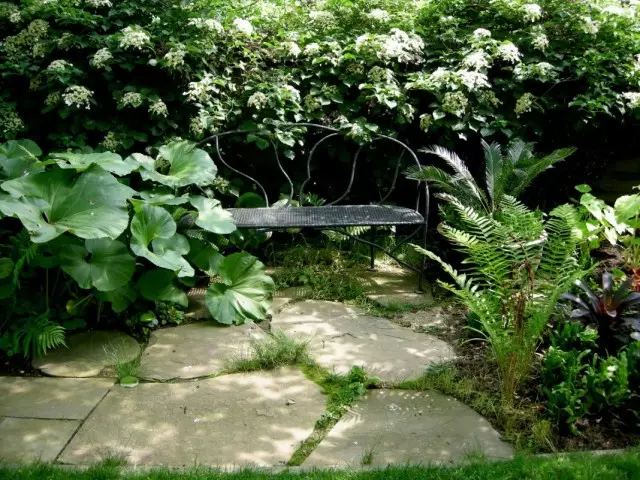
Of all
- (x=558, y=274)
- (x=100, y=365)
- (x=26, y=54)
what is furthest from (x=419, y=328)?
(x=26, y=54)

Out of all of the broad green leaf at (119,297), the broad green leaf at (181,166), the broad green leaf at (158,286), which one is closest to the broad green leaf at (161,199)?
the broad green leaf at (181,166)

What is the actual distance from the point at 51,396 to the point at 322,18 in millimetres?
3939

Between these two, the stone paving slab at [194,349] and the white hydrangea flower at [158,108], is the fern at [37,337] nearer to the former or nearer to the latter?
the stone paving slab at [194,349]

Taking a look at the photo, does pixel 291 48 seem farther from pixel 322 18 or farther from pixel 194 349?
pixel 194 349

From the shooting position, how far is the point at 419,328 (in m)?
4.20

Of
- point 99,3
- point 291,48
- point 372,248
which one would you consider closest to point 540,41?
point 291,48

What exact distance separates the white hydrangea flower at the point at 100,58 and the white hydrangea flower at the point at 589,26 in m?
3.82

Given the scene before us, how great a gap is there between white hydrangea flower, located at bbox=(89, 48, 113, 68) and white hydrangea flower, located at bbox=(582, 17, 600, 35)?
12.5ft

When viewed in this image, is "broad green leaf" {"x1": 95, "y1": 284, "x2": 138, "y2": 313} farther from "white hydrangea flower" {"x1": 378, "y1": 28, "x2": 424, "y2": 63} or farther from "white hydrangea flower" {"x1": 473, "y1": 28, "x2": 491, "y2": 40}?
"white hydrangea flower" {"x1": 473, "y1": 28, "x2": 491, "y2": 40}

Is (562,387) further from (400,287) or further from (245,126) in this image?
(245,126)

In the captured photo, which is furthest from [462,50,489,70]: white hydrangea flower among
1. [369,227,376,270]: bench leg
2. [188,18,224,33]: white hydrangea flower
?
[188,18,224,33]: white hydrangea flower

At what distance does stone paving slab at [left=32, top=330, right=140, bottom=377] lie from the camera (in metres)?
3.54

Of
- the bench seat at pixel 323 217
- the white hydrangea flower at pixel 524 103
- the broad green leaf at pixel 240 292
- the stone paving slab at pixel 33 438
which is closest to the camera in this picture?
the stone paving slab at pixel 33 438

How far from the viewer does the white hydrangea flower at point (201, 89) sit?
490cm
